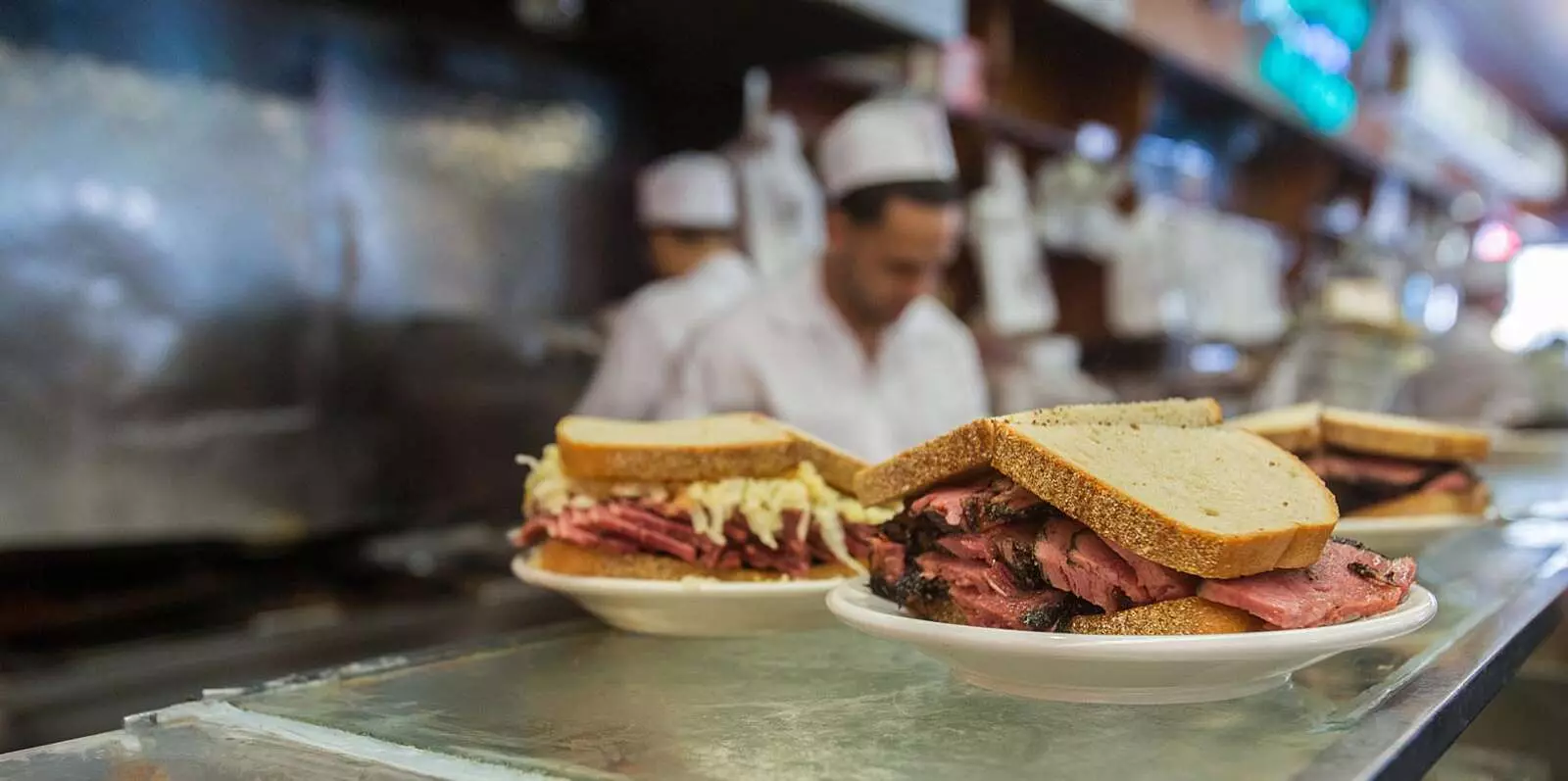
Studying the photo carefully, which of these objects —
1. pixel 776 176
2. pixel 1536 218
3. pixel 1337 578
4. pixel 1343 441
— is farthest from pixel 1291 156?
pixel 1536 218

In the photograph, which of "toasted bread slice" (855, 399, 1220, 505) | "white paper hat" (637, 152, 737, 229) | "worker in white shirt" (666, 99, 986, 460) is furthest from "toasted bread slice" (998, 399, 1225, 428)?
"white paper hat" (637, 152, 737, 229)

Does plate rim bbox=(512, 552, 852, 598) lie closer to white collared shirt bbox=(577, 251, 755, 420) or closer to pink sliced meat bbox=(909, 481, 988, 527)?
pink sliced meat bbox=(909, 481, 988, 527)

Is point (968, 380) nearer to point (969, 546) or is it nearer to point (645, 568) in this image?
point (645, 568)

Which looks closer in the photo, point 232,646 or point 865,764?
point 865,764

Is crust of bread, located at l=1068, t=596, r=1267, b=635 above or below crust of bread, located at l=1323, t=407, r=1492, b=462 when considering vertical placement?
below

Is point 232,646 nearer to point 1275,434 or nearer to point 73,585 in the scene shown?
point 73,585

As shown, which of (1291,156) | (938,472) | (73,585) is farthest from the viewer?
(1291,156)

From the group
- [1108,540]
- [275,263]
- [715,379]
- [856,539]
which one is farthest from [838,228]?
[1108,540]
